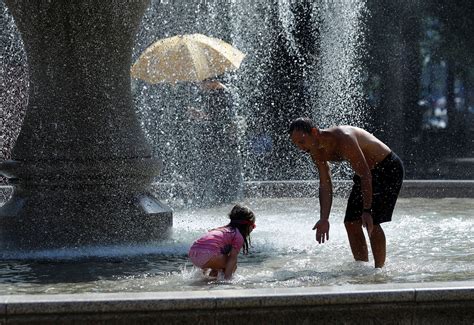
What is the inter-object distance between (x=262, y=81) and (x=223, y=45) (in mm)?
9225

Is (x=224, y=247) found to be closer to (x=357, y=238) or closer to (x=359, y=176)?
(x=359, y=176)

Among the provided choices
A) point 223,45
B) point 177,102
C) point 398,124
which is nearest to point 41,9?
point 223,45

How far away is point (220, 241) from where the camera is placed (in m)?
6.64

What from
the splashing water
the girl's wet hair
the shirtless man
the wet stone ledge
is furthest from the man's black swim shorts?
the splashing water

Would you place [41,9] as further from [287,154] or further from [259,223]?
[287,154]

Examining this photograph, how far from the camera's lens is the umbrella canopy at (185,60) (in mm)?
14133

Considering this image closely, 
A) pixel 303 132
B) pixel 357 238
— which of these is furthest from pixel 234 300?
pixel 357 238

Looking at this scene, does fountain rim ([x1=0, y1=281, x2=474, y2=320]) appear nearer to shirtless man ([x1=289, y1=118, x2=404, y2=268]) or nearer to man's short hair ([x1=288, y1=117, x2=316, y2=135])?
shirtless man ([x1=289, y1=118, x2=404, y2=268])

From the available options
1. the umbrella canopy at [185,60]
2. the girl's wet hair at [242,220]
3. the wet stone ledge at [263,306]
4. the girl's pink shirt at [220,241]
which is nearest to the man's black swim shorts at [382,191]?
the girl's wet hair at [242,220]

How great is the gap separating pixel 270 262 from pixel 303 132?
1.26 meters

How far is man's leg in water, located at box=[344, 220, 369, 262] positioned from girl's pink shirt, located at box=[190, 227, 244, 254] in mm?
993

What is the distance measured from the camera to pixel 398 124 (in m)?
25.6

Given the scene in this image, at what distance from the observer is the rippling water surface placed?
6.64 m

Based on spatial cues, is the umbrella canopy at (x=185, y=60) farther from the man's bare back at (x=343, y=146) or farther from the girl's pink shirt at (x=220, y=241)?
the girl's pink shirt at (x=220, y=241)
